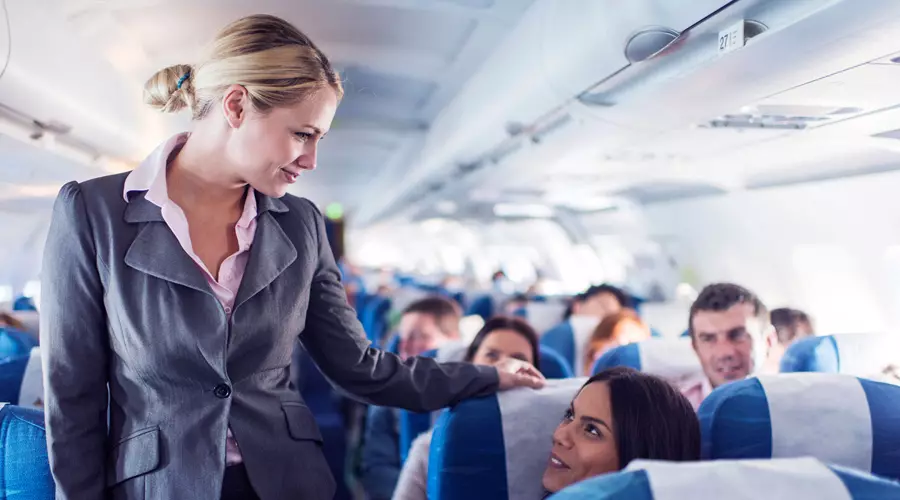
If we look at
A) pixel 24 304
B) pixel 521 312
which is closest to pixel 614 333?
pixel 521 312

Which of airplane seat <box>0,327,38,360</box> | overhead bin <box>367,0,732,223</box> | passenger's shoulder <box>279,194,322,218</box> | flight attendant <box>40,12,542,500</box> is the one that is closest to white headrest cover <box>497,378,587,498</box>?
flight attendant <box>40,12,542,500</box>

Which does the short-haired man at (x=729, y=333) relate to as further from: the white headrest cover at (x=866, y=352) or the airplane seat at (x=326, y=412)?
the airplane seat at (x=326, y=412)

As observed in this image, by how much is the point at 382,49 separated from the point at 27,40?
215cm

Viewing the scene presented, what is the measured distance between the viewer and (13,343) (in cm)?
303

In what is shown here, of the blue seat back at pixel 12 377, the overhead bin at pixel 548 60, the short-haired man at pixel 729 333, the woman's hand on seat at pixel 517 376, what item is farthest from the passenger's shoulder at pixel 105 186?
the short-haired man at pixel 729 333

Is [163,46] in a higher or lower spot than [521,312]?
higher

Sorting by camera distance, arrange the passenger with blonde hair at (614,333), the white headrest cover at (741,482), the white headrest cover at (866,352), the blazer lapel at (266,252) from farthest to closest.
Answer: the passenger with blonde hair at (614,333)
the white headrest cover at (866,352)
the blazer lapel at (266,252)
the white headrest cover at (741,482)

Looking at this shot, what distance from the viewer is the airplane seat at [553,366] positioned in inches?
121

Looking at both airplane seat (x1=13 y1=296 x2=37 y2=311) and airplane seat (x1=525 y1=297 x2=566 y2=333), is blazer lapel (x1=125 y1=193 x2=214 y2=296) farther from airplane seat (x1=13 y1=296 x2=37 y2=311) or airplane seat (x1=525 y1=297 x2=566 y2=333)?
airplane seat (x1=525 y1=297 x2=566 y2=333)

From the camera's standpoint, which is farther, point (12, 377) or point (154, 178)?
point (12, 377)

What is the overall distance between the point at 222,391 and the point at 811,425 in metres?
1.35

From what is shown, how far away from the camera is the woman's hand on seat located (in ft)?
6.26

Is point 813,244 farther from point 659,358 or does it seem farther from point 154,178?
point 154,178

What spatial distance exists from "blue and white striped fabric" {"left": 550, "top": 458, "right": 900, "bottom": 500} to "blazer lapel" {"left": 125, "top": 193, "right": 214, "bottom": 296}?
85 centimetres
